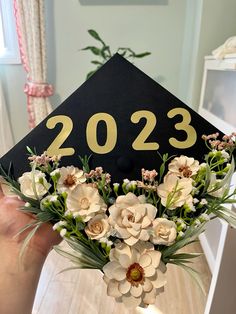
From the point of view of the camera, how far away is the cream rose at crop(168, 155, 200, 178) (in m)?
0.45

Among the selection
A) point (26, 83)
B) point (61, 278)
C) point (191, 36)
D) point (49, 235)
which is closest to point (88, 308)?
point (61, 278)

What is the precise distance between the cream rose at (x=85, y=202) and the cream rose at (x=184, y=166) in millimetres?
134

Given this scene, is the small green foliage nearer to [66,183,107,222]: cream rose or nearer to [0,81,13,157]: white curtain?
[0,81,13,157]: white curtain

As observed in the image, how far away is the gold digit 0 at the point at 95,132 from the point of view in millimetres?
497

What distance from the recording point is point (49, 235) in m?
0.54

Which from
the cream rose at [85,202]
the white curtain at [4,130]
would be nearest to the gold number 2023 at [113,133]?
the cream rose at [85,202]

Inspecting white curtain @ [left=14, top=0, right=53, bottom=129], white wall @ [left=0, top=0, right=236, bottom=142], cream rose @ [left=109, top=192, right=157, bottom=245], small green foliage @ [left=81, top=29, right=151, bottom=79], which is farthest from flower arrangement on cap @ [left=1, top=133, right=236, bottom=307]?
white curtain @ [left=14, top=0, right=53, bottom=129]

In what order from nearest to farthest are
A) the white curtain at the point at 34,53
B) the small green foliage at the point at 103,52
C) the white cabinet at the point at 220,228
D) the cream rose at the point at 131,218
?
the cream rose at the point at 131,218
the white cabinet at the point at 220,228
the small green foliage at the point at 103,52
the white curtain at the point at 34,53

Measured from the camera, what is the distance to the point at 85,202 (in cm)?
40

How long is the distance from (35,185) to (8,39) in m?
2.29

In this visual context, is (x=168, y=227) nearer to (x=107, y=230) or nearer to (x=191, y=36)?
(x=107, y=230)

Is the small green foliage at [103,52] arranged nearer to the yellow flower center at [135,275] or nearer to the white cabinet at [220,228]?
the white cabinet at [220,228]

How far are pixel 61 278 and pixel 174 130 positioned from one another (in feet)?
3.92

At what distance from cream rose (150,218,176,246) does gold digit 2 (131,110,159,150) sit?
156 millimetres
